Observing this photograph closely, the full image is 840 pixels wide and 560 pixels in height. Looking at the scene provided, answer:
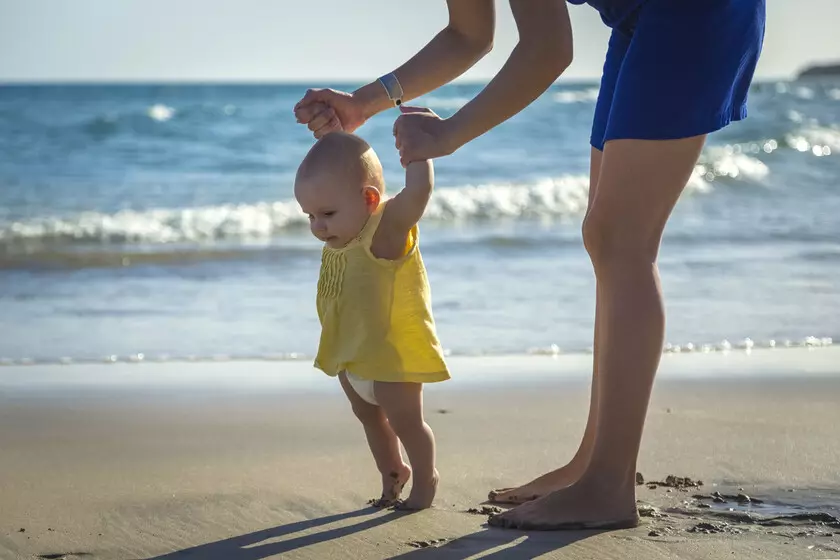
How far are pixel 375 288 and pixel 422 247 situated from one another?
229 inches

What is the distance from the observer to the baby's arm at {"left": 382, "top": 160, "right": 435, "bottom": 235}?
8.55ft

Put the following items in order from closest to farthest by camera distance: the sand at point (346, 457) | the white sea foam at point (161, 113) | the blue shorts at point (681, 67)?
1. the blue shorts at point (681, 67)
2. the sand at point (346, 457)
3. the white sea foam at point (161, 113)

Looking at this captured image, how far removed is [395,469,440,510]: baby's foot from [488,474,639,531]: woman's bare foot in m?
0.26

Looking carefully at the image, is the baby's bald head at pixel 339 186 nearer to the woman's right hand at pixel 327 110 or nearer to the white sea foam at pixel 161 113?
the woman's right hand at pixel 327 110

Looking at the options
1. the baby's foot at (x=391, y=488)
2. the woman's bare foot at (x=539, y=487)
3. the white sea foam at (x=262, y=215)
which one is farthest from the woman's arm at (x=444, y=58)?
the white sea foam at (x=262, y=215)

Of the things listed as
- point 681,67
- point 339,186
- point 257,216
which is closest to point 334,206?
point 339,186

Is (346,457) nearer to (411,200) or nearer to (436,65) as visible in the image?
(411,200)

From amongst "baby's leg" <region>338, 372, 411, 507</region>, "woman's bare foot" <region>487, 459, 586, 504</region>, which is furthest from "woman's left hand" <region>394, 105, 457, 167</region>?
"woman's bare foot" <region>487, 459, 586, 504</region>

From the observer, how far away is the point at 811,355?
4.88 metres

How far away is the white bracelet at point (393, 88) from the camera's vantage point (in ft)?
9.10

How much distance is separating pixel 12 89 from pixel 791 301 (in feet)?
102

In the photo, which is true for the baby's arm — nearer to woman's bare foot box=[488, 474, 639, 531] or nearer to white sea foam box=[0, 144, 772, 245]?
woman's bare foot box=[488, 474, 639, 531]

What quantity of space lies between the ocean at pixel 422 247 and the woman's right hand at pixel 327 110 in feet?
7.23

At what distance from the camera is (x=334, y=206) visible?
2658 mm
